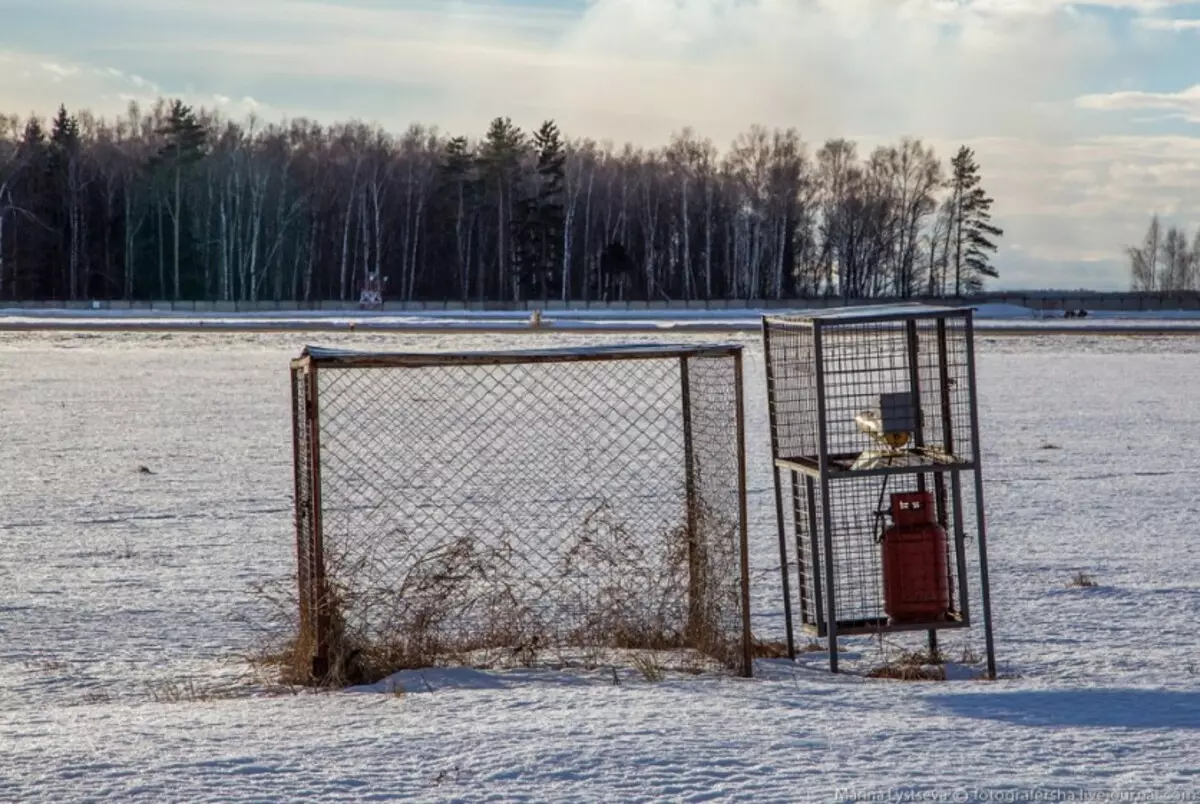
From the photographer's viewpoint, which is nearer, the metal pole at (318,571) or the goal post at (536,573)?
the metal pole at (318,571)

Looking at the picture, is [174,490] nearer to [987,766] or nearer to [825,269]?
[987,766]

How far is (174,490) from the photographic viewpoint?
14992 millimetres

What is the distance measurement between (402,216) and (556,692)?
84.1 metres

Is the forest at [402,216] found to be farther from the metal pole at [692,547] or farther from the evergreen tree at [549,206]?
the metal pole at [692,547]

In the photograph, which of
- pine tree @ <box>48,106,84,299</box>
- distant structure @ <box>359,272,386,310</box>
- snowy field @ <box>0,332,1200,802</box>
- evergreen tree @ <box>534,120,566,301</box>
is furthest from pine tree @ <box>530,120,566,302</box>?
snowy field @ <box>0,332,1200,802</box>

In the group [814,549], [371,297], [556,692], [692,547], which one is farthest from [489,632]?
[371,297]

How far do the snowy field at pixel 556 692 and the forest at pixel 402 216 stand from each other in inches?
2677

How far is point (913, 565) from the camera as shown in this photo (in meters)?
7.90

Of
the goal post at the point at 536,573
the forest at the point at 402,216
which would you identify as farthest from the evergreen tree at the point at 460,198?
the goal post at the point at 536,573

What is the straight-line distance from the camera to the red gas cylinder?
7.89 metres

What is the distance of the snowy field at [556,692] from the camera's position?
5.43 meters

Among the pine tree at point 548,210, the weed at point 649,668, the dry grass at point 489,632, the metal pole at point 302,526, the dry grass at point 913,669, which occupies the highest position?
the pine tree at point 548,210

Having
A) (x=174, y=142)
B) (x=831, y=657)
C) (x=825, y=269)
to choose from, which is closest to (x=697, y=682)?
(x=831, y=657)

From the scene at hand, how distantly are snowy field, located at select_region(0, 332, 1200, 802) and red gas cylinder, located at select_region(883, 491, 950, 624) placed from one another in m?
0.46
